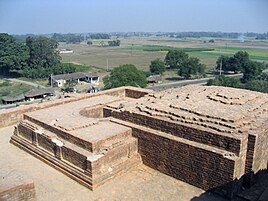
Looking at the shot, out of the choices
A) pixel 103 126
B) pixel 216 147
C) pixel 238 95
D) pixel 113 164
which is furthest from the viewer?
pixel 238 95

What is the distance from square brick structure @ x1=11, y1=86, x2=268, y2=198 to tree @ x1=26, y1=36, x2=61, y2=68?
44.1m

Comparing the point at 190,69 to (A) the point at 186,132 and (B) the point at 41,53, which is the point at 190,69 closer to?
(B) the point at 41,53

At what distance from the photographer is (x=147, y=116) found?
7.20m

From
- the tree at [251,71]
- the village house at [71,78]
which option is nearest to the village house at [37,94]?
the village house at [71,78]

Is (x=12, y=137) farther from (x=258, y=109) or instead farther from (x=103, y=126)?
(x=258, y=109)

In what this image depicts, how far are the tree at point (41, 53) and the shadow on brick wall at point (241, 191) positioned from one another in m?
47.7

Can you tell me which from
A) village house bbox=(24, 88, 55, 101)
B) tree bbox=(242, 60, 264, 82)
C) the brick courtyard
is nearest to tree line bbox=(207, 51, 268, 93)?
tree bbox=(242, 60, 264, 82)

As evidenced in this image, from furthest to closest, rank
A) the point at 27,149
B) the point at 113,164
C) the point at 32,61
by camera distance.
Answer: the point at 32,61 → the point at 27,149 → the point at 113,164

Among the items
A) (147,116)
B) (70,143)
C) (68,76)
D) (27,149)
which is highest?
(147,116)

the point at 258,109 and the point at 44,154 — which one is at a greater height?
the point at 258,109

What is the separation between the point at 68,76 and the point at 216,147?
130 feet

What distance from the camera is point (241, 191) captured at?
236 inches

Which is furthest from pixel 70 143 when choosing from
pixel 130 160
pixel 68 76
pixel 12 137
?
pixel 68 76

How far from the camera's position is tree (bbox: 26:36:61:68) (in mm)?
49656
